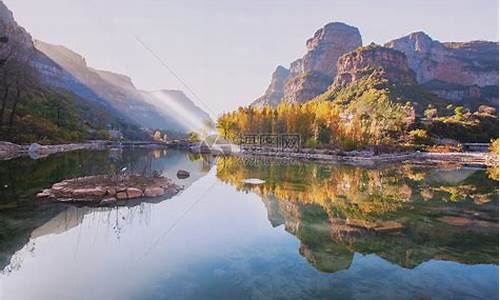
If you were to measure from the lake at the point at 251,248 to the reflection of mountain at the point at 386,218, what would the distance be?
62mm

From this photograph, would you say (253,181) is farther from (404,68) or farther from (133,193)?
(404,68)

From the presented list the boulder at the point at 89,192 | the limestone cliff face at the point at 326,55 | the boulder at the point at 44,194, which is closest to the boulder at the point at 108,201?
the boulder at the point at 89,192

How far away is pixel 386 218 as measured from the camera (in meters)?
13.7

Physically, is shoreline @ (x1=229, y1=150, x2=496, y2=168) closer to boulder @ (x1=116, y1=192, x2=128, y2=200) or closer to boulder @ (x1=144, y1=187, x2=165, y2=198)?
boulder @ (x1=144, y1=187, x2=165, y2=198)

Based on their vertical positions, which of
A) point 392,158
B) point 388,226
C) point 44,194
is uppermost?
point 392,158

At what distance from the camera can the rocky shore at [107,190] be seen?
1502 centimetres

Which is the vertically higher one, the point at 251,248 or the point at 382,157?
the point at 382,157

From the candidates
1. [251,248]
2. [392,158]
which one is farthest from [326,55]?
[251,248]

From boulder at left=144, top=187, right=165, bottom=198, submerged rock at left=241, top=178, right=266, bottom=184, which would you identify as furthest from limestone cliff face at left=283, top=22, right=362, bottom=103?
boulder at left=144, top=187, right=165, bottom=198

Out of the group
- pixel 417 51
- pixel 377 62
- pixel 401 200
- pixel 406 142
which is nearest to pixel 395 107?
pixel 406 142

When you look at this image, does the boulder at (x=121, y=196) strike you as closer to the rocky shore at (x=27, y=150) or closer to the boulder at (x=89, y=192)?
the boulder at (x=89, y=192)

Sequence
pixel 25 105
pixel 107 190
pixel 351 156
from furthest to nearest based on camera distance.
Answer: pixel 25 105, pixel 351 156, pixel 107 190

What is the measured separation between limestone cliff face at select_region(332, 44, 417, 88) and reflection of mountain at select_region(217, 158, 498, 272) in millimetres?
107271

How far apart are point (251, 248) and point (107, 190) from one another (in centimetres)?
878
